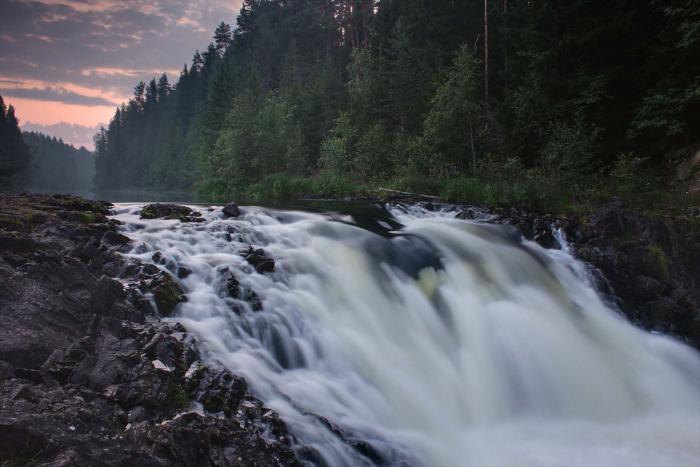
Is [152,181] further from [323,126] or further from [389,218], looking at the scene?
[389,218]

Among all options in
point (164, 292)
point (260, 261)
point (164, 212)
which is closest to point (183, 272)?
point (164, 292)

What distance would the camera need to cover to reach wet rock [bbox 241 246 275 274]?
25.6ft

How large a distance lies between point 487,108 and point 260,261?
19.2 m

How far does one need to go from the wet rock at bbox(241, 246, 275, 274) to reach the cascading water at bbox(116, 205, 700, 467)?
Result: 126 millimetres

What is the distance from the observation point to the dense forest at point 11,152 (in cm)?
5125

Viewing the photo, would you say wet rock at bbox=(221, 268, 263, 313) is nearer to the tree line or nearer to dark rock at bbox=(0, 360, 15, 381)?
dark rock at bbox=(0, 360, 15, 381)

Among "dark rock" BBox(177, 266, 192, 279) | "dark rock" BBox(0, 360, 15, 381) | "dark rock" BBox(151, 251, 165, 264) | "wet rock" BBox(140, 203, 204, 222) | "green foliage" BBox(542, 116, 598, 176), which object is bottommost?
"dark rock" BBox(0, 360, 15, 381)

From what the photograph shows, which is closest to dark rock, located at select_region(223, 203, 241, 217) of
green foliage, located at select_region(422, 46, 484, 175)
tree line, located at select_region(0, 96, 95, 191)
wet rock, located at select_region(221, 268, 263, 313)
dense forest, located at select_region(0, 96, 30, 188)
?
wet rock, located at select_region(221, 268, 263, 313)

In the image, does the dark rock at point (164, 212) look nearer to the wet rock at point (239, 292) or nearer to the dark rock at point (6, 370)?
the wet rock at point (239, 292)

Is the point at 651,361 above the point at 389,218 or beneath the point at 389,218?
beneath

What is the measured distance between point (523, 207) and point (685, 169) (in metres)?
5.39

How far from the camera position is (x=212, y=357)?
213 inches

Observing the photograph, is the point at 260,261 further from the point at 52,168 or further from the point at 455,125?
A: the point at 52,168

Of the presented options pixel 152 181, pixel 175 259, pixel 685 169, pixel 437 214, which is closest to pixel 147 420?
pixel 175 259
